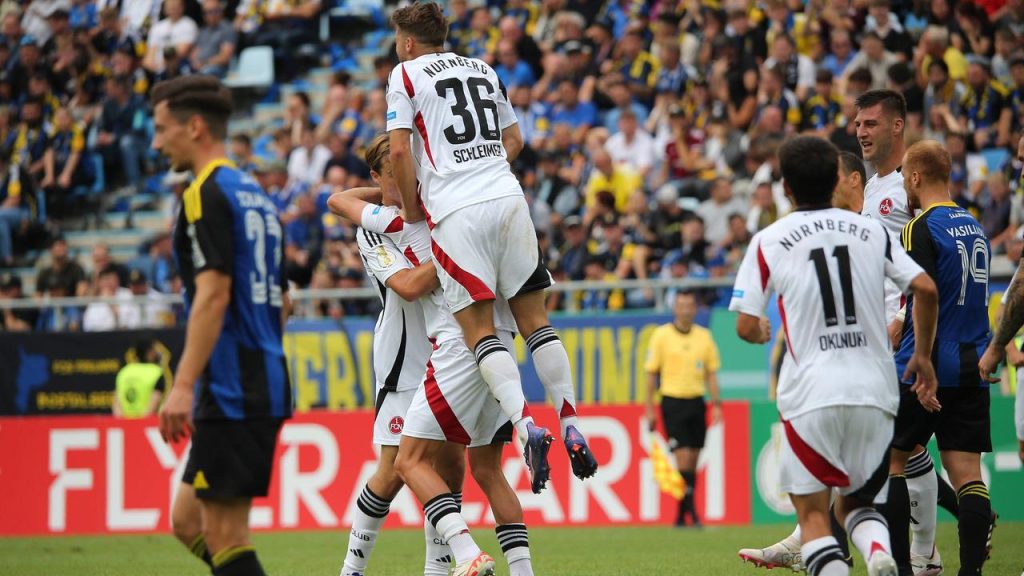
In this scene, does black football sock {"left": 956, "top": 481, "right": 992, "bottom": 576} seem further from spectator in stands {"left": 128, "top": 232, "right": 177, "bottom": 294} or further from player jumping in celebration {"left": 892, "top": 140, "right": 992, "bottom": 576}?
spectator in stands {"left": 128, "top": 232, "right": 177, "bottom": 294}

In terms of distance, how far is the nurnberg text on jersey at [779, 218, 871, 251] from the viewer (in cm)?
646

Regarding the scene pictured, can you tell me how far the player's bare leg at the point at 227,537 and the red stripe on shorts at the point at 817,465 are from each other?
2491 mm

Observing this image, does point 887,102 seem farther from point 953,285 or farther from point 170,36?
point 170,36

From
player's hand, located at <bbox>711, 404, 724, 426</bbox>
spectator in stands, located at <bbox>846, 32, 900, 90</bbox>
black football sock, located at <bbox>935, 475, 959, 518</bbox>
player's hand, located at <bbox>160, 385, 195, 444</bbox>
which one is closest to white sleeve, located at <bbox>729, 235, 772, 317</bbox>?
player's hand, located at <bbox>160, 385, 195, 444</bbox>

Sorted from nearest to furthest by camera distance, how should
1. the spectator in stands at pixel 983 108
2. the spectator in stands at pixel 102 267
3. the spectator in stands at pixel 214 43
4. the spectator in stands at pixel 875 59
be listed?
the spectator in stands at pixel 983 108 → the spectator in stands at pixel 875 59 → the spectator in stands at pixel 102 267 → the spectator in stands at pixel 214 43

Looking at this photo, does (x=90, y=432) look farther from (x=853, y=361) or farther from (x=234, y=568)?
(x=853, y=361)

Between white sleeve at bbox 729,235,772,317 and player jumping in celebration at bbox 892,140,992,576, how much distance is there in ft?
6.60

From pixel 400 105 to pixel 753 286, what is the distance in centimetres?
245

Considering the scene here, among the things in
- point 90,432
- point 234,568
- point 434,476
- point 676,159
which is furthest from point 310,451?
point 234,568

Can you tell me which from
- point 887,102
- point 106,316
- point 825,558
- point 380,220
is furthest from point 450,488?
point 106,316

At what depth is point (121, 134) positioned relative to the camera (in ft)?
82.7

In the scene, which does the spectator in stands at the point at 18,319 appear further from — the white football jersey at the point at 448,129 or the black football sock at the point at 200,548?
the black football sock at the point at 200,548

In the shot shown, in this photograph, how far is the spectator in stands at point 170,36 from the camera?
25688 mm

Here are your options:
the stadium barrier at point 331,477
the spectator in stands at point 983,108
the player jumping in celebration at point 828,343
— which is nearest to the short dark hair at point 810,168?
the player jumping in celebration at point 828,343
